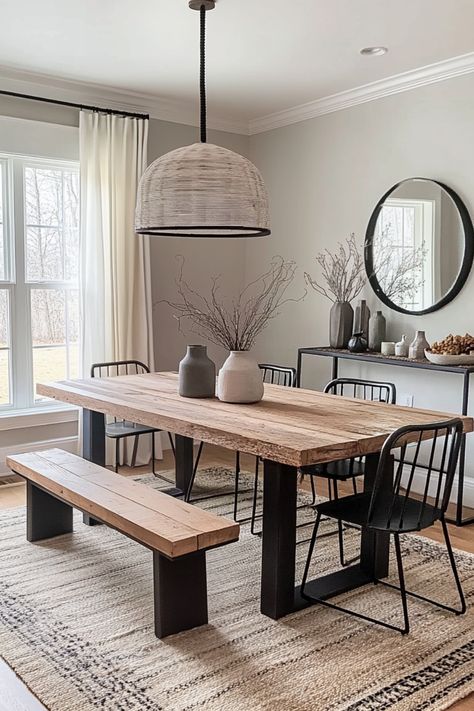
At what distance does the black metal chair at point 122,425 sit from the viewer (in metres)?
4.10

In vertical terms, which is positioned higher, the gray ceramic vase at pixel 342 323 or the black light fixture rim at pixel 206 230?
the black light fixture rim at pixel 206 230

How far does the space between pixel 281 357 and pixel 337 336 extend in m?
0.93

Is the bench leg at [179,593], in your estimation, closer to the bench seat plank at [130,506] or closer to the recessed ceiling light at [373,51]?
the bench seat plank at [130,506]

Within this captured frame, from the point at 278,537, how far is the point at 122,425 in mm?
1865

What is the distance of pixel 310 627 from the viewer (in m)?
2.64

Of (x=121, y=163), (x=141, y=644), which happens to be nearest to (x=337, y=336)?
(x=121, y=163)

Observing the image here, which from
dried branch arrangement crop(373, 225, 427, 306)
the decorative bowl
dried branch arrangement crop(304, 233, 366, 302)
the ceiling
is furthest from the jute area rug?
the ceiling

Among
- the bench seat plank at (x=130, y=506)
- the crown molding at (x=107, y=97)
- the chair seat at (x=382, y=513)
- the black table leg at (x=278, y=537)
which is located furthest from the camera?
the crown molding at (x=107, y=97)

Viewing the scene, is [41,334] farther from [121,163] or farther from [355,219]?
[355,219]

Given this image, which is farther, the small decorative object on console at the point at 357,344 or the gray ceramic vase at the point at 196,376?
the small decorative object on console at the point at 357,344

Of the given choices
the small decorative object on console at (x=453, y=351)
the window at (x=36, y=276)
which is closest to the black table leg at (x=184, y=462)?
the window at (x=36, y=276)

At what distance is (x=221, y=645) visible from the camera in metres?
2.49

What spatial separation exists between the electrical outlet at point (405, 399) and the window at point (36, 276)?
230 centimetres

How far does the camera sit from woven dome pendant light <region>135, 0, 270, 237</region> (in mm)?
2818
